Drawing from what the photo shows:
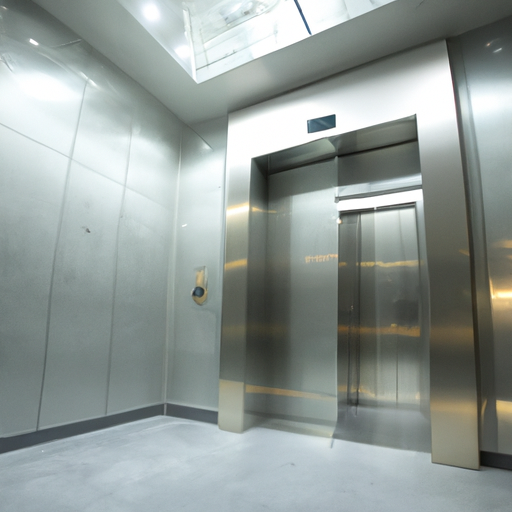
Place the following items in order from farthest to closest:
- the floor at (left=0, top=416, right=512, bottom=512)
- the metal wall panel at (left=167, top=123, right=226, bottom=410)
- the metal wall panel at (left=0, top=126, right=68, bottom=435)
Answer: the metal wall panel at (left=167, top=123, right=226, bottom=410) → the metal wall panel at (left=0, top=126, right=68, bottom=435) → the floor at (left=0, top=416, right=512, bottom=512)

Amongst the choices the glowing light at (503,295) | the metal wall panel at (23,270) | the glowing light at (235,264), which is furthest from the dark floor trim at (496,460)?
the metal wall panel at (23,270)

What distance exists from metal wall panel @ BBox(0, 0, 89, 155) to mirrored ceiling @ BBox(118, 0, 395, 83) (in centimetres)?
64

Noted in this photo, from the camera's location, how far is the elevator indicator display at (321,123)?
290 cm

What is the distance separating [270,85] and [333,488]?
306cm

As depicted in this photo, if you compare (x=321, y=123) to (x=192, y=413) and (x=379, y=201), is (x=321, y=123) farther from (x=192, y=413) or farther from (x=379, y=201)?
(x=192, y=413)

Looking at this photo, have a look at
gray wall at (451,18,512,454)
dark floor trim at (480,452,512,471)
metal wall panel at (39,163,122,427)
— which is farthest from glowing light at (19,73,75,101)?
dark floor trim at (480,452,512,471)

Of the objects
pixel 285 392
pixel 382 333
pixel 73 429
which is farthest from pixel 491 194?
pixel 73 429

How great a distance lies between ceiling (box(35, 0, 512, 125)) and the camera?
8.01 ft

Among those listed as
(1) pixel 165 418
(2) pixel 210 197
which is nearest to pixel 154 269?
(2) pixel 210 197

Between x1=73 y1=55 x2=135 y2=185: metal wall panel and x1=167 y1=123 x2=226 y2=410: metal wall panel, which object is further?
x1=167 y1=123 x2=226 y2=410: metal wall panel

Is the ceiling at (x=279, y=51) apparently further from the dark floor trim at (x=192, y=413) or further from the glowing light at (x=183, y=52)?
the dark floor trim at (x=192, y=413)

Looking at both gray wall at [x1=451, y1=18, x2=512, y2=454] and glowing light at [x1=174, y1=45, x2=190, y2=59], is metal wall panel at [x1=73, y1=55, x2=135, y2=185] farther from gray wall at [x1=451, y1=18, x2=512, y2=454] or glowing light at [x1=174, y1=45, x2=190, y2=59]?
gray wall at [x1=451, y1=18, x2=512, y2=454]

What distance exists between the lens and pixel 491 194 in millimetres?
2367

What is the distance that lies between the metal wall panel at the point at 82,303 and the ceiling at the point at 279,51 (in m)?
1.08
